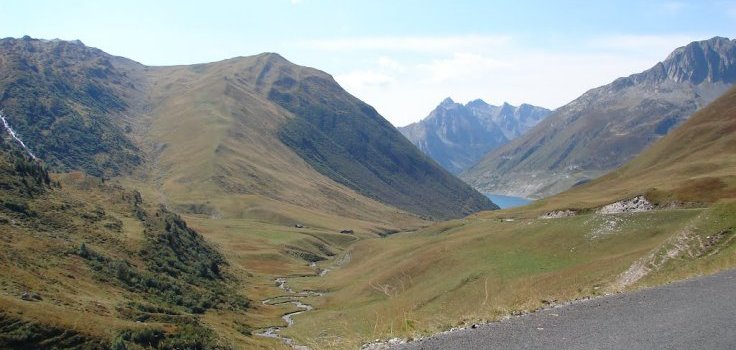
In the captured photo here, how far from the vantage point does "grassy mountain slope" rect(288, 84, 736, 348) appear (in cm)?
2088

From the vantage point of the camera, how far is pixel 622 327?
15992 mm

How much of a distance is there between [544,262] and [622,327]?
42099 mm

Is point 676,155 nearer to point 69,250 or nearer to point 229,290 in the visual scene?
point 229,290

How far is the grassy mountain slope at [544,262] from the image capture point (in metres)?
20.9

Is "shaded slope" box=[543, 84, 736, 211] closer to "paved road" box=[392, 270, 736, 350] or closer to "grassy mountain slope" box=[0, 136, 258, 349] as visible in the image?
"paved road" box=[392, 270, 736, 350]

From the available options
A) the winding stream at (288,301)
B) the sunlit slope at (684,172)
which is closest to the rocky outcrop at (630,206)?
the sunlit slope at (684,172)

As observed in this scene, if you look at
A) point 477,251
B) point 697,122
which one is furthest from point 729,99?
point 477,251

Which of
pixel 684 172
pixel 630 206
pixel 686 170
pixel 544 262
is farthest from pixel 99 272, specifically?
pixel 686 170

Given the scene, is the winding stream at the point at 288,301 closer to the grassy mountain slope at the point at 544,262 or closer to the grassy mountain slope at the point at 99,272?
the grassy mountain slope at the point at 544,262

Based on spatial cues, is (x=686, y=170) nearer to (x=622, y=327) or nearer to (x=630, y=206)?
(x=630, y=206)

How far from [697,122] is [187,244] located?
130274 mm

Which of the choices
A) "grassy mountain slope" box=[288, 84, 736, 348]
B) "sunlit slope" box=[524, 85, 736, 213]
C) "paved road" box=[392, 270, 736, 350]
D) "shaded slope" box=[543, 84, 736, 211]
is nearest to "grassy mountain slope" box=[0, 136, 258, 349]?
"grassy mountain slope" box=[288, 84, 736, 348]

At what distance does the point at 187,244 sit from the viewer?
13288cm

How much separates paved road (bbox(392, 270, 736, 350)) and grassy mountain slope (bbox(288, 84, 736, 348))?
1473 millimetres
